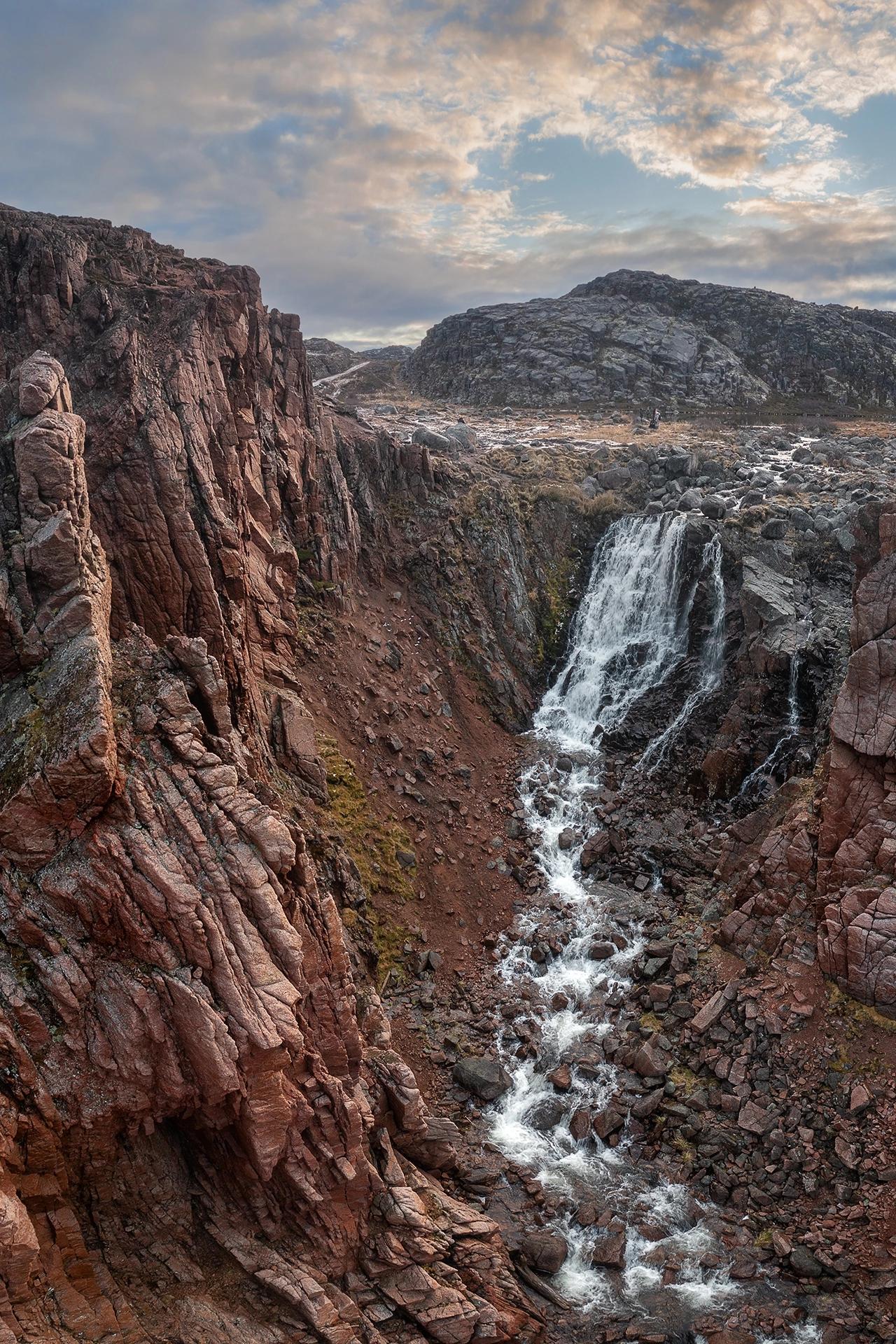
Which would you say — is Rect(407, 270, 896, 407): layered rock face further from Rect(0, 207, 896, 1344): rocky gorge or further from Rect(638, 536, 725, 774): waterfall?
Rect(638, 536, 725, 774): waterfall

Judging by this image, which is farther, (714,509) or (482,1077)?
(714,509)

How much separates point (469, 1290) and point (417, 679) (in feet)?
95.1

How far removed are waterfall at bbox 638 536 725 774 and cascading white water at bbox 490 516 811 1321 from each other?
110mm

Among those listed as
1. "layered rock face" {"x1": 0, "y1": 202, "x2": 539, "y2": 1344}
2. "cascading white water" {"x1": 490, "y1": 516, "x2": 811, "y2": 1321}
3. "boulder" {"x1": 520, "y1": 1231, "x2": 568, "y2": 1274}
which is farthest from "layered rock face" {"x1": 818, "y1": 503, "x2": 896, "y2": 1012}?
"layered rock face" {"x1": 0, "y1": 202, "x2": 539, "y2": 1344}

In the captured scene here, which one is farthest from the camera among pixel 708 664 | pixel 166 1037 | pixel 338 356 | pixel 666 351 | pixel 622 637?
pixel 338 356

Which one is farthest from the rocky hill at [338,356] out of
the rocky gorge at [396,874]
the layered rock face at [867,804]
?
the layered rock face at [867,804]

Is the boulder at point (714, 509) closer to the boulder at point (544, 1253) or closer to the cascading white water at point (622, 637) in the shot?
the cascading white water at point (622, 637)

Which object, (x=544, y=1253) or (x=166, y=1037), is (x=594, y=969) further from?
(x=166, y=1037)

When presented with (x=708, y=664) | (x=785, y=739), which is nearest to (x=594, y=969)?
(x=785, y=739)

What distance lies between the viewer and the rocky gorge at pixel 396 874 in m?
15.6

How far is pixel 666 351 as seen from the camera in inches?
4360

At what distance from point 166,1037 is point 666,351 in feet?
379

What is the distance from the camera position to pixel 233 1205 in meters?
16.8

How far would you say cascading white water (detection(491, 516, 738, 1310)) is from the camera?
72.8 ft
